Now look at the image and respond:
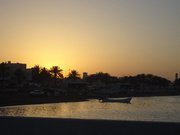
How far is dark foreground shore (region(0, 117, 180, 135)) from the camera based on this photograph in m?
19.4

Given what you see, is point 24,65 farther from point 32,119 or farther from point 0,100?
point 32,119

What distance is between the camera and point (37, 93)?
10931 centimetres

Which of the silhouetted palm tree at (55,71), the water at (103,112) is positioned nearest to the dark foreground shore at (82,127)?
the water at (103,112)

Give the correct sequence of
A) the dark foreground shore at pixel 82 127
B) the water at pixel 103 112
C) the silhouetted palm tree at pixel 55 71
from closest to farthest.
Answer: the dark foreground shore at pixel 82 127, the water at pixel 103 112, the silhouetted palm tree at pixel 55 71

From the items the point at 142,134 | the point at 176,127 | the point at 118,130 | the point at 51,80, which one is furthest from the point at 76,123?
the point at 51,80

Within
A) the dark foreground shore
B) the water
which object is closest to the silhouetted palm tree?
the water

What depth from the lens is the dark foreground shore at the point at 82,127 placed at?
19.4 m

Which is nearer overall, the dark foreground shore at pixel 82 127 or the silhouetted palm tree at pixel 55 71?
the dark foreground shore at pixel 82 127

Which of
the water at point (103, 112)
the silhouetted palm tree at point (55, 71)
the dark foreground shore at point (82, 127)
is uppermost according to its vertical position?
the silhouetted palm tree at point (55, 71)

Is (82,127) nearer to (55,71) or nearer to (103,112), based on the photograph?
(103,112)

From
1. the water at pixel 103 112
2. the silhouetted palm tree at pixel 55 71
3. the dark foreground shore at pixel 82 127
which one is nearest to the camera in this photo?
the dark foreground shore at pixel 82 127

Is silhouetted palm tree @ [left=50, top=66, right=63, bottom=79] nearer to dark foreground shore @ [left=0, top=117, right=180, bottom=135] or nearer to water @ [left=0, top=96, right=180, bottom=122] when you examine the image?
water @ [left=0, top=96, right=180, bottom=122]

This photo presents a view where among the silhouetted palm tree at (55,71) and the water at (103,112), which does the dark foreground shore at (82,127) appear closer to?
the water at (103,112)

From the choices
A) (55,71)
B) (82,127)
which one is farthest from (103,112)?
(55,71)
